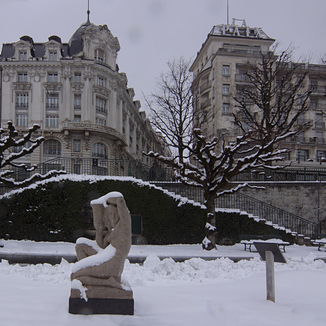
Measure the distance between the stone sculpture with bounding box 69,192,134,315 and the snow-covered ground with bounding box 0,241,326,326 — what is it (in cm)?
20

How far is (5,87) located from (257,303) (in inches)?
1524

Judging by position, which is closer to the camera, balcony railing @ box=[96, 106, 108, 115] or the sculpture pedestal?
the sculpture pedestal

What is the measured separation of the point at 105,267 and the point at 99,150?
3278 centimetres

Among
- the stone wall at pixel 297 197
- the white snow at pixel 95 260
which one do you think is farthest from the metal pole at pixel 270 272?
the stone wall at pixel 297 197

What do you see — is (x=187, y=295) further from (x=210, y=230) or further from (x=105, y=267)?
(x=210, y=230)

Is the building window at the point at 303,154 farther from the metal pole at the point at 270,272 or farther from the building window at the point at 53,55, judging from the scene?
the metal pole at the point at 270,272

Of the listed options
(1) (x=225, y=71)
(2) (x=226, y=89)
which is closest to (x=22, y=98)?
(2) (x=226, y=89)

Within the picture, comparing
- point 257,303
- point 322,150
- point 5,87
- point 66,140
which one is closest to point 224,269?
point 257,303

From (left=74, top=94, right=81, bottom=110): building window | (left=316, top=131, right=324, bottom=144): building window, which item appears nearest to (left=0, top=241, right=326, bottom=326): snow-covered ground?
(left=74, top=94, right=81, bottom=110): building window

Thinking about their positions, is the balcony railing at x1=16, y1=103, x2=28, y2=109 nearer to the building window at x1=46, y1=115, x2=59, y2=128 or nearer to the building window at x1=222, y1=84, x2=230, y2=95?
the building window at x1=46, y1=115, x2=59, y2=128

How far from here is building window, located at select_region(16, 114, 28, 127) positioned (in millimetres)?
36844

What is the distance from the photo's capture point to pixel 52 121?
122 ft

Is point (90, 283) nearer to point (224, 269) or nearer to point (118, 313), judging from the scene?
point (118, 313)

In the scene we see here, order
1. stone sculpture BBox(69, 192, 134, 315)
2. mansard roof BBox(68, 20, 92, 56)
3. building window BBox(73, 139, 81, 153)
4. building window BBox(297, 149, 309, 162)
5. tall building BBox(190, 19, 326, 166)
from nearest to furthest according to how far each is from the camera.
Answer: stone sculpture BBox(69, 192, 134, 315) < building window BBox(73, 139, 81, 153) < mansard roof BBox(68, 20, 92, 56) < tall building BBox(190, 19, 326, 166) < building window BBox(297, 149, 309, 162)
